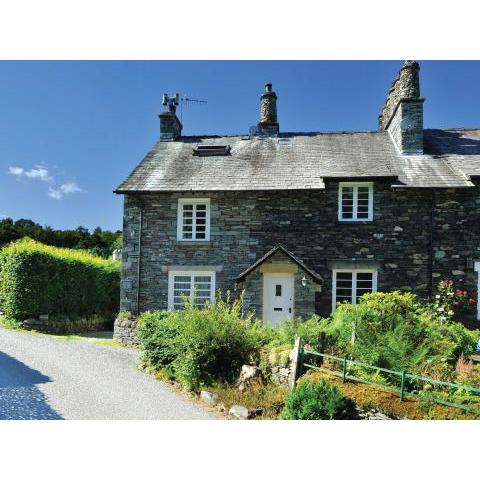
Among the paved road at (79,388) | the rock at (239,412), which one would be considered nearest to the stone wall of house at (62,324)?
the paved road at (79,388)

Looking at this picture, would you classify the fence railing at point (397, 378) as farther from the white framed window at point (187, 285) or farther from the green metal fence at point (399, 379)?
the white framed window at point (187, 285)

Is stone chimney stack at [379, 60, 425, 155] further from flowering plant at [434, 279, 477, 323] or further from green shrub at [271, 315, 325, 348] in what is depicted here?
green shrub at [271, 315, 325, 348]

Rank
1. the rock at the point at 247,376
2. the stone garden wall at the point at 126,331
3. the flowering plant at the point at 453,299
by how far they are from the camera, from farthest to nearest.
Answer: the stone garden wall at the point at 126,331, the flowering plant at the point at 453,299, the rock at the point at 247,376

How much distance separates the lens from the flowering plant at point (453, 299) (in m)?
12.6

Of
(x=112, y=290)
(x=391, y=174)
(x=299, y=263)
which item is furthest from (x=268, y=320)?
(x=112, y=290)

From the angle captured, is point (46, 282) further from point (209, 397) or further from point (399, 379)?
point (399, 379)

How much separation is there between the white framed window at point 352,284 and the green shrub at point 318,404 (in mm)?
7117

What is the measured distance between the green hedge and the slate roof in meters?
4.15

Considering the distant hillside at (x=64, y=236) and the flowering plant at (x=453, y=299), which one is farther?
the distant hillside at (x=64, y=236)

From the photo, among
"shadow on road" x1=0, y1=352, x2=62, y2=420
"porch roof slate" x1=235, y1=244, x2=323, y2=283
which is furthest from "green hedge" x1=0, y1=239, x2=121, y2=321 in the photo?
"porch roof slate" x1=235, y1=244, x2=323, y2=283

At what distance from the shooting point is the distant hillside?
19188 millimetres

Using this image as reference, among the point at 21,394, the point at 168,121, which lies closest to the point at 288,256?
the point at 21,394

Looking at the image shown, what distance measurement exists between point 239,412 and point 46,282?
10556mm
